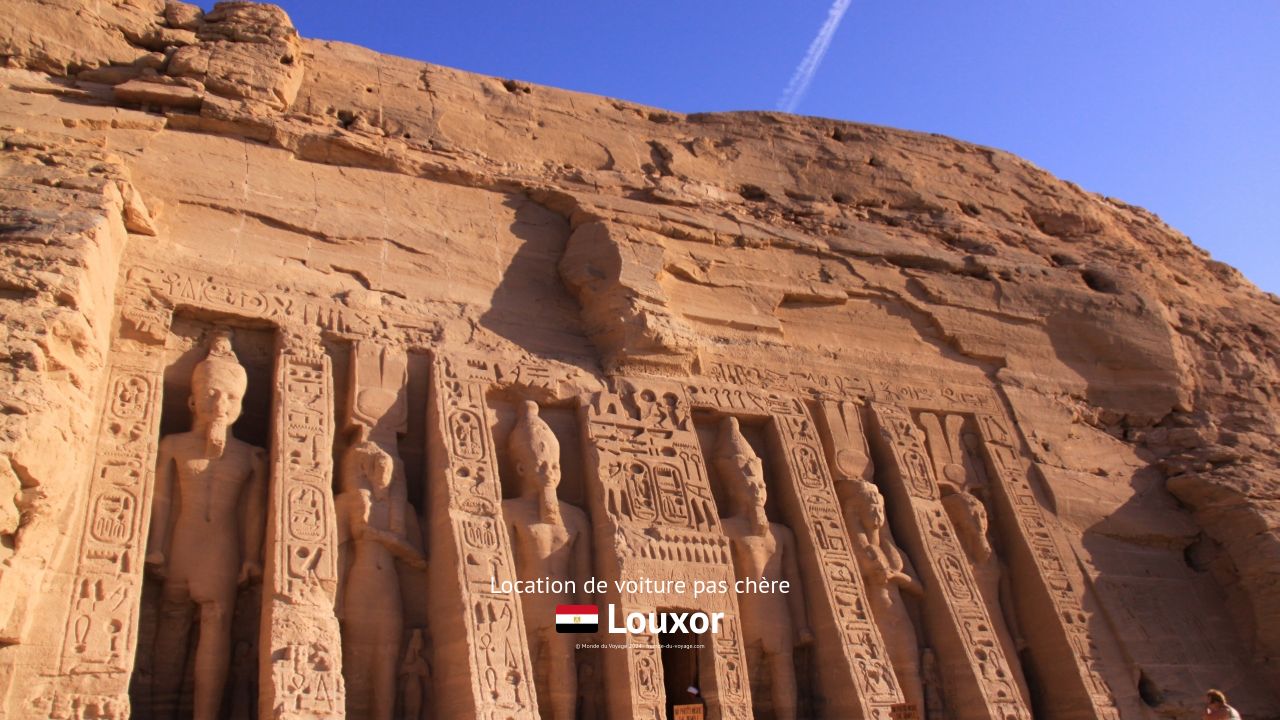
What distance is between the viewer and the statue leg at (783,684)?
722 centimetres

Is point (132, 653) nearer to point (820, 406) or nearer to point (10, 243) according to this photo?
point (10, 243)

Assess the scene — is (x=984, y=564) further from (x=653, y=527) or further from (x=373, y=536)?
(x=373, y=536)

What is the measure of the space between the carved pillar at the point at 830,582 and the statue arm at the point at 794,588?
0.17ft

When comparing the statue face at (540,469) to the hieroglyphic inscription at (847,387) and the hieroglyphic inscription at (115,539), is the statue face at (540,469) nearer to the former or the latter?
the hieroglyphic inscription at (847,387)

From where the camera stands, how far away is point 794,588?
7773 mm

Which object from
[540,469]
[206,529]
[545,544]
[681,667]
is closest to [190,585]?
[206,529]

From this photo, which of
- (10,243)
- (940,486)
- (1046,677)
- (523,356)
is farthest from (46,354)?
(1046,677)

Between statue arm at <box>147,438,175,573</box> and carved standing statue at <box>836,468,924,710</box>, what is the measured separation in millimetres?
4553

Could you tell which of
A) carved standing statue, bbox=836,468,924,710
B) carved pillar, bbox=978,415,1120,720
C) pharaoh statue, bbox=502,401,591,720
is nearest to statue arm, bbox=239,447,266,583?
pharaoh statue, bbox=502,401,591,720

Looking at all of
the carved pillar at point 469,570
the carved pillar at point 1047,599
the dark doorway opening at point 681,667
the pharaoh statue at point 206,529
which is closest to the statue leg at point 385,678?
the carved pillar at point 469,570

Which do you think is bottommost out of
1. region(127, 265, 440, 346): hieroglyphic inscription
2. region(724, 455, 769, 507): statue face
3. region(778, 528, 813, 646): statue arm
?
region(778, 528, 813, 646): statue arm

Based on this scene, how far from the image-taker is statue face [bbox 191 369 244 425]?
6344mm

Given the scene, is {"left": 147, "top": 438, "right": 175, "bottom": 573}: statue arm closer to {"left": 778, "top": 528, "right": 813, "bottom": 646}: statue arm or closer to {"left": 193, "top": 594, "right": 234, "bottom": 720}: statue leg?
{"left": 193, "top": 594, "right": 234, "bottom": 720}: statue leg

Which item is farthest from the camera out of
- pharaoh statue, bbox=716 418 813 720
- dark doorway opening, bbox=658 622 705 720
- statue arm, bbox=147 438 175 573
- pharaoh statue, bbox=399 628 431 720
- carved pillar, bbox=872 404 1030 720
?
carved pillar, bbox=872 404 1030 720
